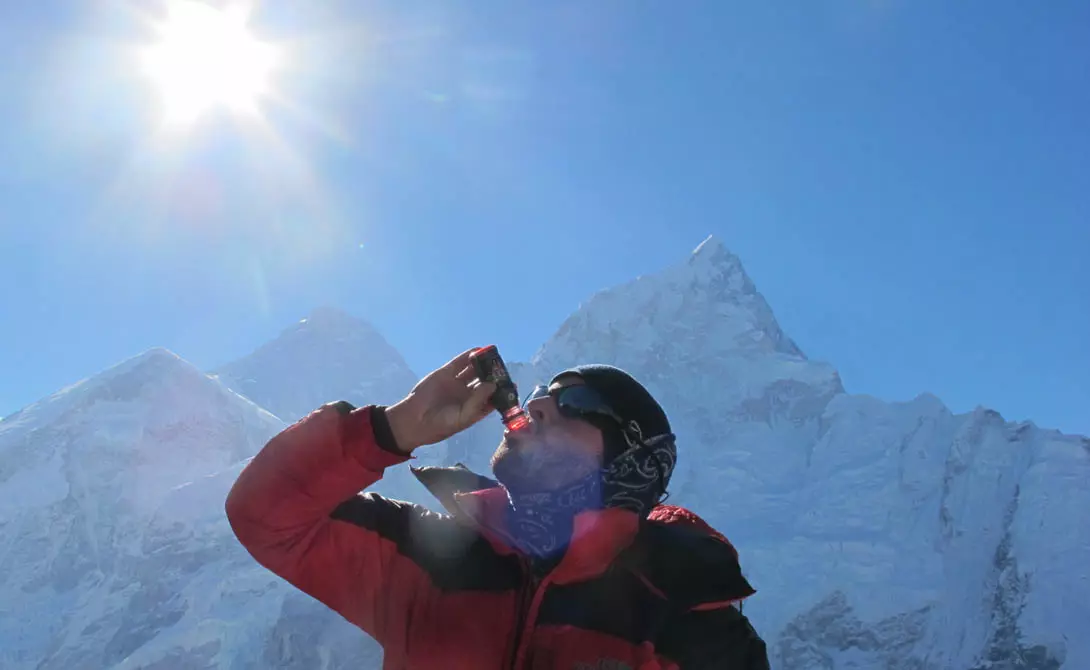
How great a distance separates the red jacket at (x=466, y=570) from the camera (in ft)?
9.98

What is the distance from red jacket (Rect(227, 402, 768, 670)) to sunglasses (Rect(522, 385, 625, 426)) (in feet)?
1.72

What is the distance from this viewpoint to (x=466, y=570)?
3.41 meters

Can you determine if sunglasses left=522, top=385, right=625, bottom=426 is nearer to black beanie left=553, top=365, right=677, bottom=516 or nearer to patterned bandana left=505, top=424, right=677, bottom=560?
black beanie left=553, top=365, right=677, bottom=516

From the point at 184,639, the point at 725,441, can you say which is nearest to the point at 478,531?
the point at 184,639

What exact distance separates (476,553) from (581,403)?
846mm

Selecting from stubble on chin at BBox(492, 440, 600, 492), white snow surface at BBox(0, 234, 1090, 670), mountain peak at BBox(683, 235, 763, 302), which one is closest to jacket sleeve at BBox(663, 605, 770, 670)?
stubble on chin at BBox(492, 440, 600, 492)

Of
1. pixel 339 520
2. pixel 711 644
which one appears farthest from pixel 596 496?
pixel 339 520

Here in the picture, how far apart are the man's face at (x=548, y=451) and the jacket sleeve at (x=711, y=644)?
76 cm

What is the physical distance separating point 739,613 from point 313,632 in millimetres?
94140

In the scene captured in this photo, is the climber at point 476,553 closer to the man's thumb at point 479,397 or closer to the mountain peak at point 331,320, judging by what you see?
the man's thumb at point 479,397

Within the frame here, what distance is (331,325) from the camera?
170 meters

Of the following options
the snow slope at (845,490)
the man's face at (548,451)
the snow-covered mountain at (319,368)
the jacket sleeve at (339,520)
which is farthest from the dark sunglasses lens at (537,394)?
the snow-covered mountain at (319,368)

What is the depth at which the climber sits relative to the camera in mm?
3031

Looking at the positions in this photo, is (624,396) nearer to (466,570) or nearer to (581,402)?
(581,402)
